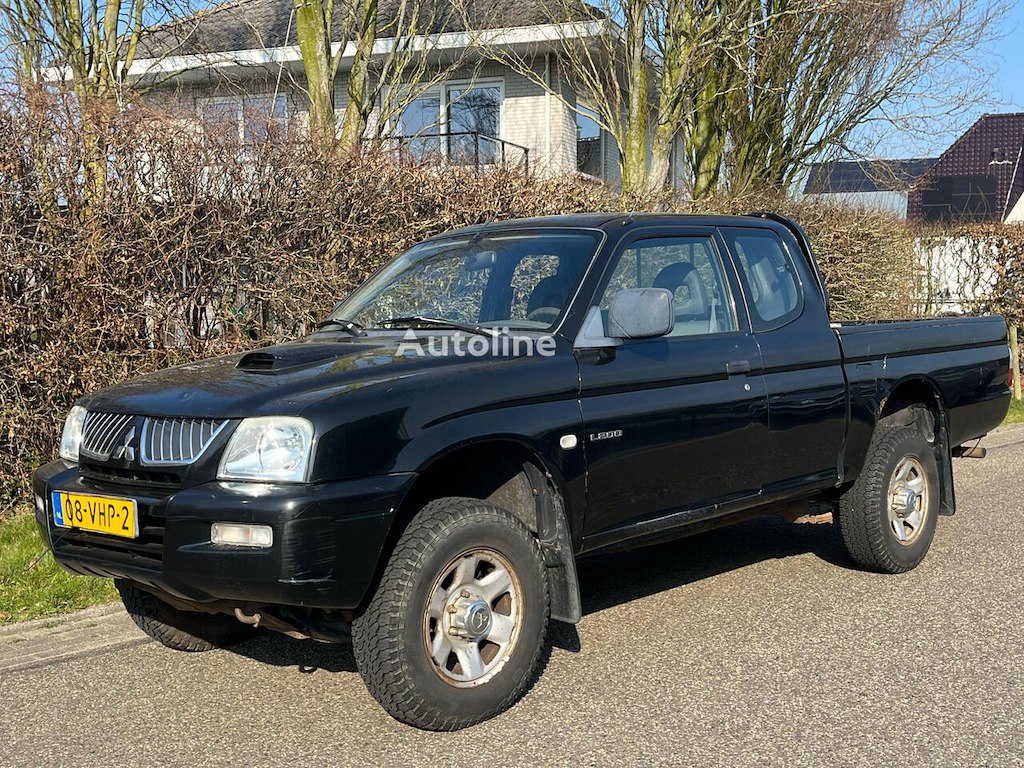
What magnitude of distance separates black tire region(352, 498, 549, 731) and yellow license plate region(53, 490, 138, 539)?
89 centimetres

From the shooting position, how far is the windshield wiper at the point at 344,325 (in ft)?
16.6

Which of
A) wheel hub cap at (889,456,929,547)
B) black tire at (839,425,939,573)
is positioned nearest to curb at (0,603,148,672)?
black tire at (839,425,939,573)

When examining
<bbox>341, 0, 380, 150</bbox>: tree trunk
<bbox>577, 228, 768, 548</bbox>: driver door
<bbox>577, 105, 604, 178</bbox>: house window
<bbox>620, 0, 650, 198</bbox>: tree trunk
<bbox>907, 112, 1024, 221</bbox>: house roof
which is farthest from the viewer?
<bbox>907, 112, 1024, 221</bbox>: house roof

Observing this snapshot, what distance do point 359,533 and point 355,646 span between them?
0.48 metres

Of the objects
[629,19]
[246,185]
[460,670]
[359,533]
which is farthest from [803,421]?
[629,19]

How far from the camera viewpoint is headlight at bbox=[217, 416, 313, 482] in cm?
365

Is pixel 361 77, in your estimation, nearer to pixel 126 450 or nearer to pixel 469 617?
pixel 126 450

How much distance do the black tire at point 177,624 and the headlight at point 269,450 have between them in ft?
4.24

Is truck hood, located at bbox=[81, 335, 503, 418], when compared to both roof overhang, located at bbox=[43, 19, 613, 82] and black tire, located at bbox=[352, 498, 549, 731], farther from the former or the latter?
roof overhang, located at bbox=[43, 19, 613, 82]

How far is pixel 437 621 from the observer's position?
397 cm

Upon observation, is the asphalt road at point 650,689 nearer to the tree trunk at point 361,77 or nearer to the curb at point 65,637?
the curb at point 65,637

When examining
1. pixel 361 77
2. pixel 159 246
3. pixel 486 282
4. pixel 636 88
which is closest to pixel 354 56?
pixel 361 77

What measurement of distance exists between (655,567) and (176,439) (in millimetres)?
3360

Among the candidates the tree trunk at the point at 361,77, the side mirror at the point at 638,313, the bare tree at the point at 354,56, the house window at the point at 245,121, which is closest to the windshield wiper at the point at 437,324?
the side mirror at the point at 638,313
